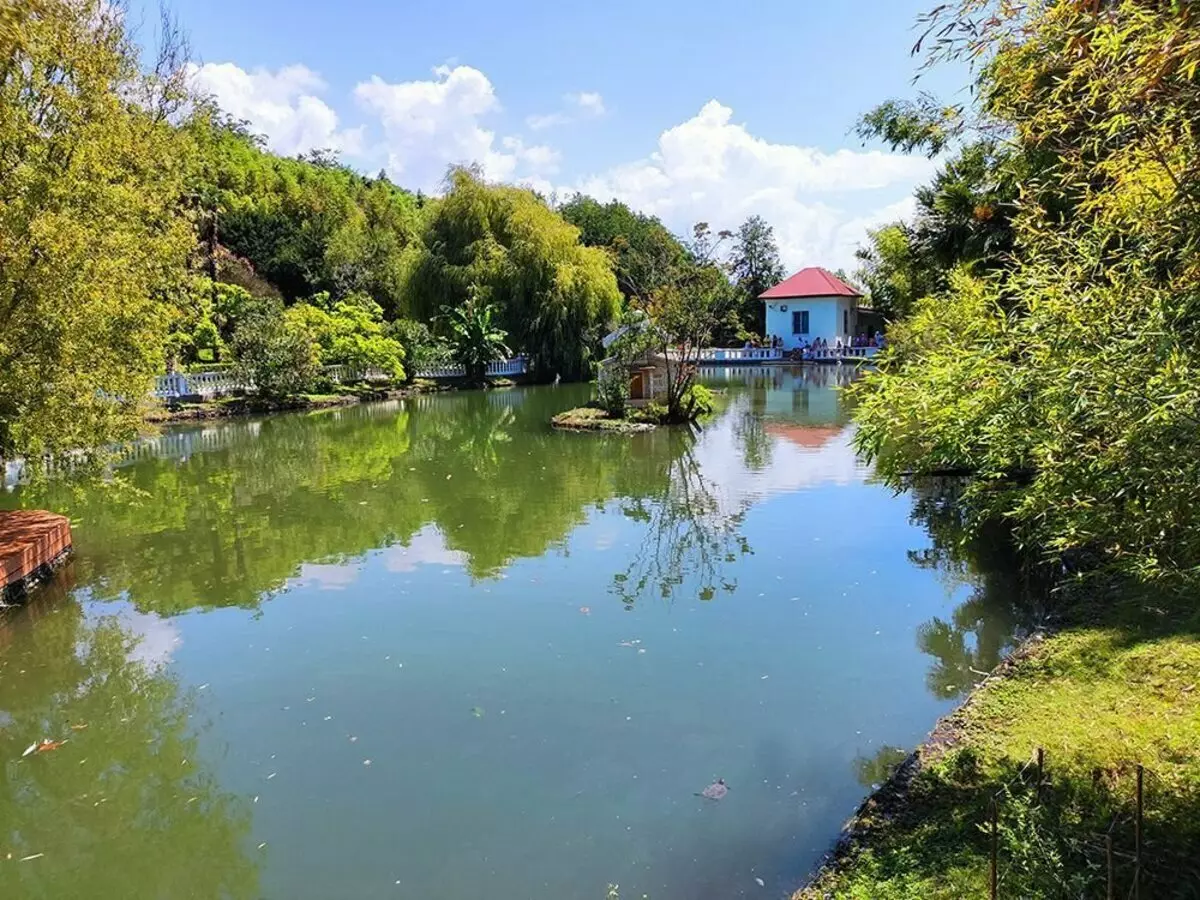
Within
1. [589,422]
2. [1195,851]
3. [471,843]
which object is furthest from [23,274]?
[589,422]

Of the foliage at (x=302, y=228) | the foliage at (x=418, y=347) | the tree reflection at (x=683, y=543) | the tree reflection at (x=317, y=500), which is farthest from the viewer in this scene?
the foliage at (x=302, y=228)

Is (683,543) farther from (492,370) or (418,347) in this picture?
(492,370)

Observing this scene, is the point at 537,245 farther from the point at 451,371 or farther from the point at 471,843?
the point at 471,843

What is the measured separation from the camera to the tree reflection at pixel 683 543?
6949mm

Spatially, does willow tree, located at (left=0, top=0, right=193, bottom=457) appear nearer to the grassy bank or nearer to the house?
the grassy bank

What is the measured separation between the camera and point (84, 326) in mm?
6801

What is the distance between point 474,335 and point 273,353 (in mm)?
7381

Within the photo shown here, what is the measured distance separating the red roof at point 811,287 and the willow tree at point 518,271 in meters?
14.0

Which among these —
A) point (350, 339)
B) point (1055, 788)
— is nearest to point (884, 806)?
point (1055, 788)

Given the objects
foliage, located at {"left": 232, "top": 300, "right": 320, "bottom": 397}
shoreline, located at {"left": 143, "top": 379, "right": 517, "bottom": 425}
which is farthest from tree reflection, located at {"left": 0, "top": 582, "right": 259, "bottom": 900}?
foliage, located at {"left": 232, "top": 300, "right": 320, "bottom": 397}

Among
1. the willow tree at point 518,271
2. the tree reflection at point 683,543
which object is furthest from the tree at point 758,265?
the tree reflection at point 683,543

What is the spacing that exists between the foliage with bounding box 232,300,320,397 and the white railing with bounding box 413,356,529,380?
586cm

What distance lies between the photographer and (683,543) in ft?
27.4

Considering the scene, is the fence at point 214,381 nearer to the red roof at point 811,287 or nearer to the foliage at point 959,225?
the foliage at point 959,225
